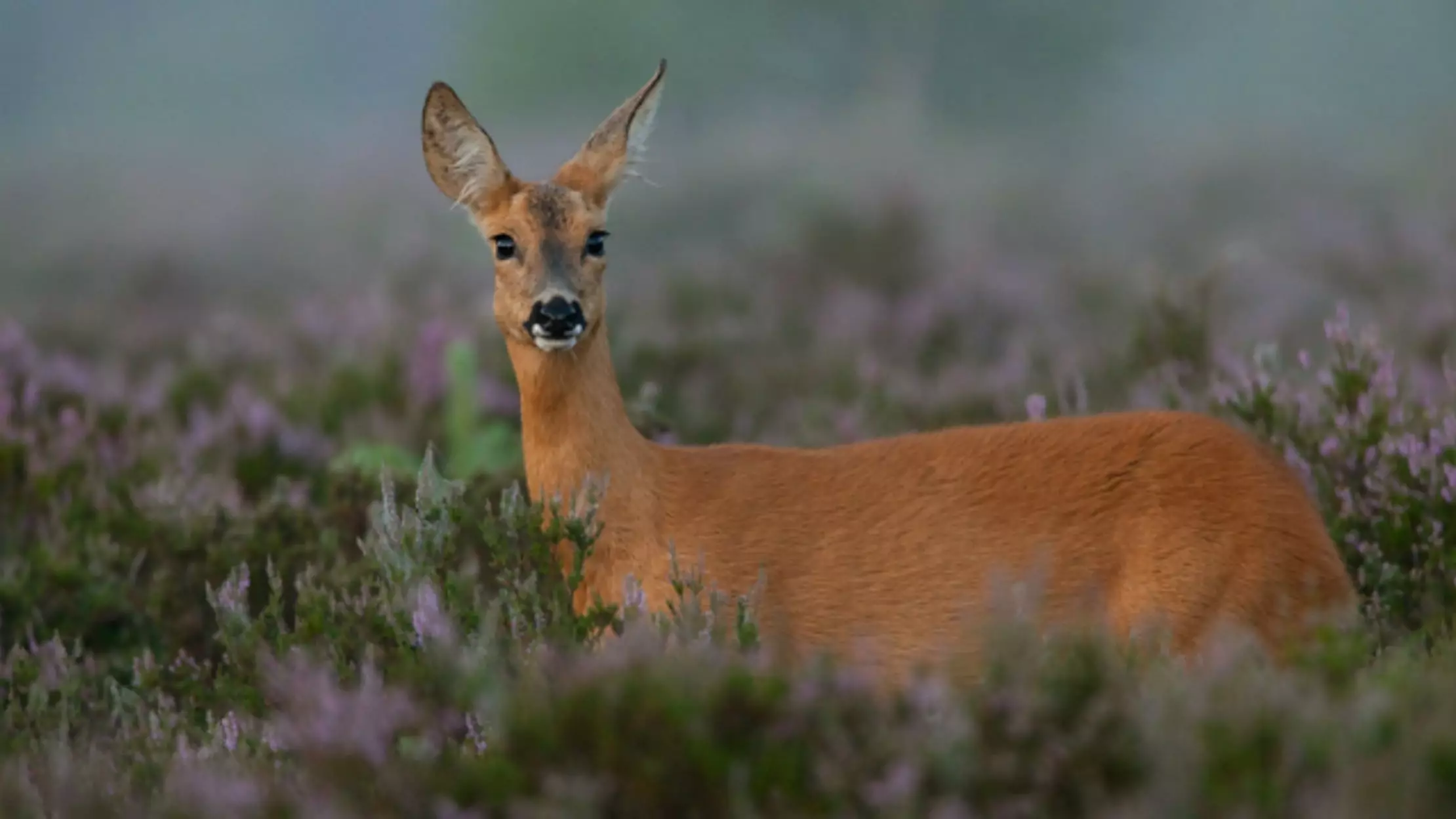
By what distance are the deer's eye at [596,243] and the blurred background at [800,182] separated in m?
1.96

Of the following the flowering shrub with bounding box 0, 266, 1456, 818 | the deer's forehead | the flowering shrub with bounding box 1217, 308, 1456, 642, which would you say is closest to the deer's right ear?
the deer's forehead

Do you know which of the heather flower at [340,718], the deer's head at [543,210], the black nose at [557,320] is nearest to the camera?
the heather flower at [340,718]

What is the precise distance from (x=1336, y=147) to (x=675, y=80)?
1694 cm

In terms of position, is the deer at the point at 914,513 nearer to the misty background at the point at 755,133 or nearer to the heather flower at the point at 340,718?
the heather flower at the point at 340,718

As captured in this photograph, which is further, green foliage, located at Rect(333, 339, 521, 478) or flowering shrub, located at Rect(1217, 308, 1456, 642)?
green foliage, located at Rect(333, 339, 521, 478)

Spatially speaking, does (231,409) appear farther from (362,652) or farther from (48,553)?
(362,652)

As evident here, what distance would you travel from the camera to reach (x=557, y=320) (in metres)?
5.52

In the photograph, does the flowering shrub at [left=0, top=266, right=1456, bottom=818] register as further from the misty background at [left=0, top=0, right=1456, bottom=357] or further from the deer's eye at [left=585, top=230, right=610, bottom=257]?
the misty background at [left=0, top=0, right=1456, bottom=357]

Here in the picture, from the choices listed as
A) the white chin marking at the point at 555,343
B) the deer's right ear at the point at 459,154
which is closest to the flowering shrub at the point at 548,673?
the white chin marking at the point at 555,343

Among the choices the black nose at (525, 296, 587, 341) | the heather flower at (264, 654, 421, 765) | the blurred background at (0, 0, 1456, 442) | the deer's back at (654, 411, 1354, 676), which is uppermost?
the blurred background at (0, 0, 1456, 442)

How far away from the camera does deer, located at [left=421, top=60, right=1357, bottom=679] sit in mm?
4902

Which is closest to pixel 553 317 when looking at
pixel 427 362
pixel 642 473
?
pixel 642 473

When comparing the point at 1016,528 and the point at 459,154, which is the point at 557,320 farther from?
the point at 1016,528

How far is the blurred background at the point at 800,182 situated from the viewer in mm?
11523
